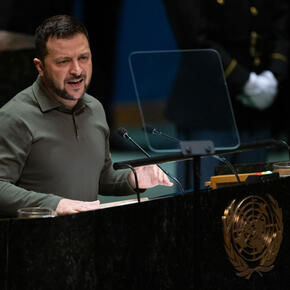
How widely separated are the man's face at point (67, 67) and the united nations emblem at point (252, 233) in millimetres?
789

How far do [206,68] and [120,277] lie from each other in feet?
6.42

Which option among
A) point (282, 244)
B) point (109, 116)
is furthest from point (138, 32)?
point (282, 244)

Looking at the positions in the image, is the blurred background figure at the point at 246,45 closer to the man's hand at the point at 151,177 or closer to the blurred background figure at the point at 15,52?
the blurred background figure at the point at 15,52

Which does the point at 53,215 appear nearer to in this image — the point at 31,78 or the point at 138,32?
the point at 31,78

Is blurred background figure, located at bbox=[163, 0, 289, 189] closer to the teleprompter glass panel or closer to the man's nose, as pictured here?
the teleprompter glass panel

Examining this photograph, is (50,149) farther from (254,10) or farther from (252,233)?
(254,10)

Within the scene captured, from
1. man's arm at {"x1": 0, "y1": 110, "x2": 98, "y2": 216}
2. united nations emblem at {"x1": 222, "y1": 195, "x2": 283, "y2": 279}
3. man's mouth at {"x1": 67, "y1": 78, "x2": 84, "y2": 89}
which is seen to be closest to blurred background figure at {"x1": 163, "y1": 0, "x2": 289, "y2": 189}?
man's mouth at {"x1": 67, "y1": 78, "x2": 84, "y2": 89}

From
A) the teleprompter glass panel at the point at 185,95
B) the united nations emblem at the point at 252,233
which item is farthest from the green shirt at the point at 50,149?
the teleprompter glass panel at the point at 185,95

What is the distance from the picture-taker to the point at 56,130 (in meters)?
2.96

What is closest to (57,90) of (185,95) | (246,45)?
(185,95)

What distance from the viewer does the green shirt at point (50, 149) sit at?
2.86 metres

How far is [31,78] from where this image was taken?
4.38 m

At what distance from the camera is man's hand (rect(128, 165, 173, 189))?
2.83 m

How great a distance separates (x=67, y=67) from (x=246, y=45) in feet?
5.72
